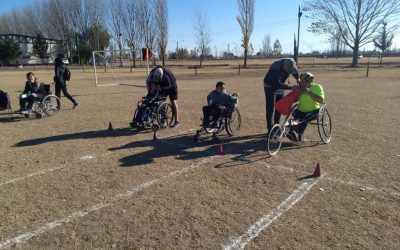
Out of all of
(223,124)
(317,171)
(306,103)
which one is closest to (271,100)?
(306,103)

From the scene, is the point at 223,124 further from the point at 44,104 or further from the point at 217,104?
the point at 44,104

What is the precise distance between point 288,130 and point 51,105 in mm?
7492

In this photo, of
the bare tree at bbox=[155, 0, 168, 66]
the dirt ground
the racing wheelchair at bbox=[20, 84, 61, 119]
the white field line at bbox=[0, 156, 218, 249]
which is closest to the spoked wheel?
the dirt ground

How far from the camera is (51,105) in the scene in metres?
10.7

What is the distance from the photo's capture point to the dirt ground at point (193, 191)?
3.55m

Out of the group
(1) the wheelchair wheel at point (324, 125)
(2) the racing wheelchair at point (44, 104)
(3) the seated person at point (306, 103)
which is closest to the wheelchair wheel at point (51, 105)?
(2) the racing wheelchair at point (44, 104)

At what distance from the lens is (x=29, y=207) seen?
4.26 metres

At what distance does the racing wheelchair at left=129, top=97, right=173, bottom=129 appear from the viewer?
8141 millimetres

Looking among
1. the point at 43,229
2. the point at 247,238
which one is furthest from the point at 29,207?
the point at 247,238

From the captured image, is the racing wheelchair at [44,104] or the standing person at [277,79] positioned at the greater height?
the standing person at [277,79]

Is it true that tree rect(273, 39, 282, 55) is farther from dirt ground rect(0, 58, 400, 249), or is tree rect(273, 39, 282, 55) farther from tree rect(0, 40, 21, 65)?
dirt ground rect(0, 58, 400, 249)

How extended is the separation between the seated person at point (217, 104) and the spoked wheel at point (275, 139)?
130 centimetres

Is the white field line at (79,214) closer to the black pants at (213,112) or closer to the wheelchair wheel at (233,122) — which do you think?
the black pants at (213,112)

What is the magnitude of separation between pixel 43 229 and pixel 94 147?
131 inches
